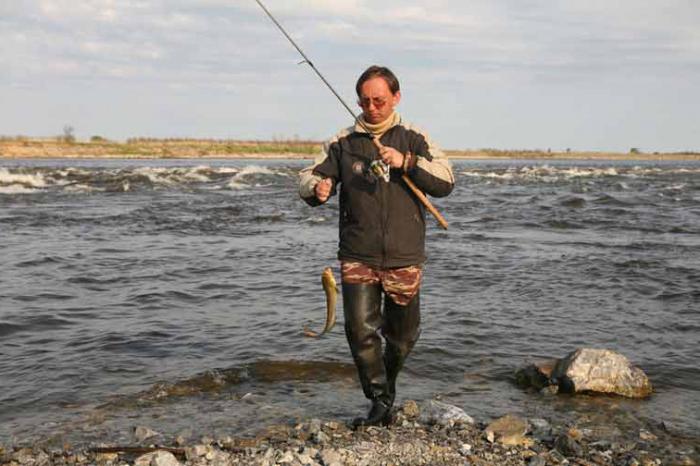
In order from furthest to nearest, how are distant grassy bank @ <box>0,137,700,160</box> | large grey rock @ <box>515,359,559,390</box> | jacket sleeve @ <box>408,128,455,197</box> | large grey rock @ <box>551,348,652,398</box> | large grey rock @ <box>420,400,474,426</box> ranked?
distant grassy bank @ <box>0,137,700,160</box> < large grey rock @ <box>515,359,559,390</box> < large grey rock @ <box>551,348,652,398</box> < large grey rock @ <box>420,400,474,426</box> < jacket sleeve @ <box>408,128,455,197</box>

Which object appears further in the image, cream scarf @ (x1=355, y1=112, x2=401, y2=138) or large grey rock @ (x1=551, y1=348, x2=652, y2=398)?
large grey rock @ (x1=551, y1=348, x2=652, y2=398)

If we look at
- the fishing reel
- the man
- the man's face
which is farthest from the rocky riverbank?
the man's face

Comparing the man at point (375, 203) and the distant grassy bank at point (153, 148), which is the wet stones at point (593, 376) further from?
the distant grassy bank at point (153, 148)

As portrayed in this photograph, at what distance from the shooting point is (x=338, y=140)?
17.4ft

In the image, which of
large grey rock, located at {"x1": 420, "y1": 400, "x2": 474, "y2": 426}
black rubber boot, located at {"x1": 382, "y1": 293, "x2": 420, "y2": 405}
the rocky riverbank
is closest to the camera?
the rocky riverbank

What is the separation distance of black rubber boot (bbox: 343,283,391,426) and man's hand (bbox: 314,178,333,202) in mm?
676

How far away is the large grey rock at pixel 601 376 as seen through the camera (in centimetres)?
636

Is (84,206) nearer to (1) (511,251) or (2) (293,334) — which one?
(1) (511,251)

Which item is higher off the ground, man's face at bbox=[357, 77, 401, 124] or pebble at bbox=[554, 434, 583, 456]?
man's face at bbox=[357, 77, 401, 124]

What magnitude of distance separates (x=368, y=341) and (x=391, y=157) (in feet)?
4.53

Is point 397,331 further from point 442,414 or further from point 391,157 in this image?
point 391,157

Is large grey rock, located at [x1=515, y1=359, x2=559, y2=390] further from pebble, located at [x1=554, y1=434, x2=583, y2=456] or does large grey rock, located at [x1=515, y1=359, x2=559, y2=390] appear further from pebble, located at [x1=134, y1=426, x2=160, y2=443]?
pebble, located at [x1=134, y1=426, x2=160, y2=443]

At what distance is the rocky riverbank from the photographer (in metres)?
4.74

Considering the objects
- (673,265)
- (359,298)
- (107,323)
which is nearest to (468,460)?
(359,298)
